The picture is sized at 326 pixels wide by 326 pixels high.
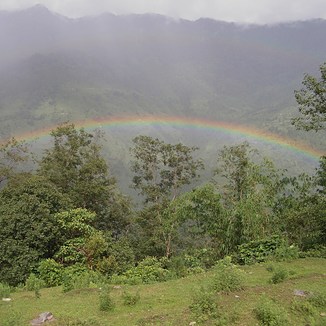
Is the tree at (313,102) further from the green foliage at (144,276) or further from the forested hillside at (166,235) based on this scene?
the green foliage at (144,276)

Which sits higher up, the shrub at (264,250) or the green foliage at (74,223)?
the shrub at (264,250)

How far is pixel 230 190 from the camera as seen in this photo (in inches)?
1068

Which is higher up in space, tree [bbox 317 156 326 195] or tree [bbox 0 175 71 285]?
tree [bbox 317 156 326 195]

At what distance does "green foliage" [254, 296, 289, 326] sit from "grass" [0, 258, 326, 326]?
0.16m

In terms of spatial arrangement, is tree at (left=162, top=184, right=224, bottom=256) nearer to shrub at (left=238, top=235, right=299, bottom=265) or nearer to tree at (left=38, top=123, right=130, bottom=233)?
shrub at (left=238, top=235, right=299, bottom=265)

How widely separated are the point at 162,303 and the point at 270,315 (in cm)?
283

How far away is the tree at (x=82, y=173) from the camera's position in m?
31.0

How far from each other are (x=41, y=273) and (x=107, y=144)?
17366cm

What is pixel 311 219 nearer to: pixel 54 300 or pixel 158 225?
pixel 54 300

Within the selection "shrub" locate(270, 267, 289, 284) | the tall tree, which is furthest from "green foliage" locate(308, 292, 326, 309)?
the tall tree

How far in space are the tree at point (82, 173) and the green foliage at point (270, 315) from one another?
78.6 ft

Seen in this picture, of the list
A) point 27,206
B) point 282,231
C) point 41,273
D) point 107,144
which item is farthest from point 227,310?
point 107,144

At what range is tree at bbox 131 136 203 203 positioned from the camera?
3534cm

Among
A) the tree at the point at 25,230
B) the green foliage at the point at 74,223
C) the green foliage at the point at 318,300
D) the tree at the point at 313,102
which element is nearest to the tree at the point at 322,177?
the tree at the point at 313,102
